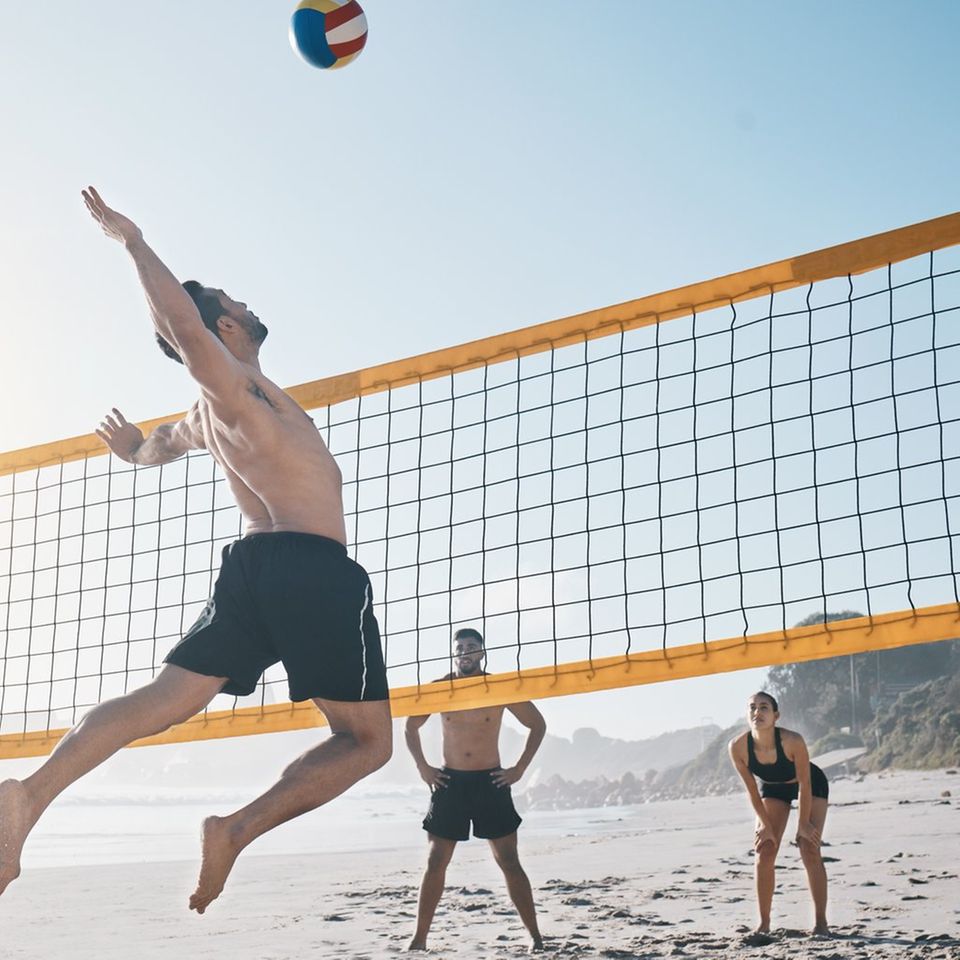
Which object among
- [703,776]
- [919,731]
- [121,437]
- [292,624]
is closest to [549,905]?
[121,437]

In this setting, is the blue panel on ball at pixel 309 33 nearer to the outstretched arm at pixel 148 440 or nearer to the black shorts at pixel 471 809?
the outstretched arm at pixel 148 440

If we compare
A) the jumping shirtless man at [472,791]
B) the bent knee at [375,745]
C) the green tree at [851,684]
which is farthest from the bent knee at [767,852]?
the green tree at [851,684]

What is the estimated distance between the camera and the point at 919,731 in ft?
124

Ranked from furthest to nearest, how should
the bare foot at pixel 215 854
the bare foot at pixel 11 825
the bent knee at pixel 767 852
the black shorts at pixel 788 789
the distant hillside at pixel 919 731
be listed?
the distant hillside at pixel 919 731
the black shorts at pixel 788 789
the bent knee at pixel 767 852
the bare foot at pixel 11 825
the bare foot at pixel 215 854

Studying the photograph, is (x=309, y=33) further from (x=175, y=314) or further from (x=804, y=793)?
(x=804, y=793)

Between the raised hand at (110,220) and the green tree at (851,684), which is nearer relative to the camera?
the raised hand at (110,220)

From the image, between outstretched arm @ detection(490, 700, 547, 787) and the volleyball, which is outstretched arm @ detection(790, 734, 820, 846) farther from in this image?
the volleyball

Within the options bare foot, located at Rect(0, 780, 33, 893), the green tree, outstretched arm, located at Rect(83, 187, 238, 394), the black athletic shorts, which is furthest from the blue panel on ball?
the green tree

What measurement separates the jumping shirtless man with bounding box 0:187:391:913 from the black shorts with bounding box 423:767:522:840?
325 cm

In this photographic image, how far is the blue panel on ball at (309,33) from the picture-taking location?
5195mm

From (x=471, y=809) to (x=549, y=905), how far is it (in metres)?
1.95

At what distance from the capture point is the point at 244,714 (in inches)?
191

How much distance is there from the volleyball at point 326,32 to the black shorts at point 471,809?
149 inches

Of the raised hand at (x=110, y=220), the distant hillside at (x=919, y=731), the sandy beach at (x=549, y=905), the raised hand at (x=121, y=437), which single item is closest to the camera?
the raised hand at (x=110, y=220)
